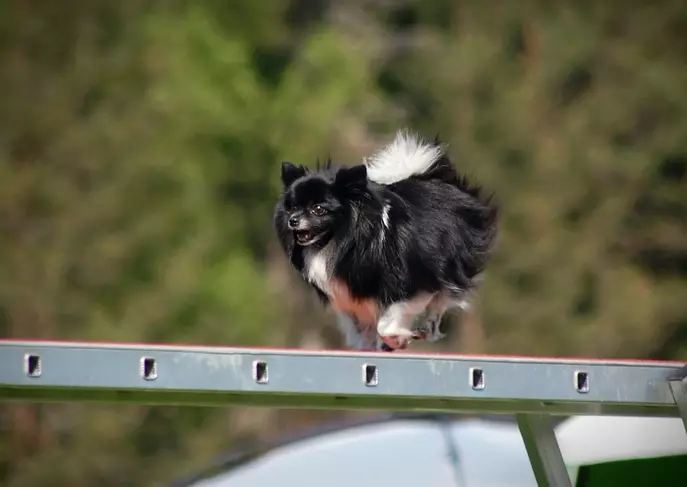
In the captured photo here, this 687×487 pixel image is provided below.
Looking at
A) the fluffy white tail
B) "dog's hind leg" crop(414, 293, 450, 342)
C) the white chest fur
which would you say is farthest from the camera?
the fluffy white tail

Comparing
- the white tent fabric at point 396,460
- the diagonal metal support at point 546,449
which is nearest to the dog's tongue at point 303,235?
the diagonal metal support at point 546,449

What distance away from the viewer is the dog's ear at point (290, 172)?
368 centimetres

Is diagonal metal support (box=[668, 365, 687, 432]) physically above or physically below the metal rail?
below

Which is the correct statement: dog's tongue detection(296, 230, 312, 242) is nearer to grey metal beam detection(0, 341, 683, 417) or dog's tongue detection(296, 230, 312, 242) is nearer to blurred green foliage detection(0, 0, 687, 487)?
grey metal beam detection(0, 341, 683, 417)

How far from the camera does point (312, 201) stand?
360cm

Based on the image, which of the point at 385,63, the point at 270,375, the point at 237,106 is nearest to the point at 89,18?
the point at 237,106

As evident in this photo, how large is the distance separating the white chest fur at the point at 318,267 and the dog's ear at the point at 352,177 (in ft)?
0.71

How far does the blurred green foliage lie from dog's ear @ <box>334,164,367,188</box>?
5.42 meters

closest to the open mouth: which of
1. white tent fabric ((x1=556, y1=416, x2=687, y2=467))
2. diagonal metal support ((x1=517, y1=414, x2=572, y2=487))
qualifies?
diagonal metal support ((x1=517, y1=414, x2=572, y2=487))

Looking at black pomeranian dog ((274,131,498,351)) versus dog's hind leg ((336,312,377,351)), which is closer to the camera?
black pomeranian dog ((274,131,498,351))

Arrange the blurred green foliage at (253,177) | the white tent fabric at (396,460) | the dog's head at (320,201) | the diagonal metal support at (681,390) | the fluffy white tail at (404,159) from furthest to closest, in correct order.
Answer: the blurred green foliage at (253,177)
the white tent fabric at (396,460)
the fluffy white tail at (404,159)
the dog's head at (320,201)
the diagonal metal support at (681,390)

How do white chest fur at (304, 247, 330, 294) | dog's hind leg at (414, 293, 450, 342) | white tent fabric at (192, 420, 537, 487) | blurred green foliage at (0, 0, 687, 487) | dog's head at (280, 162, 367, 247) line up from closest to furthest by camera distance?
dog's head at (280, 162, 367, 247) → white chest fur at (304, 247, 330, 294) → dog's hind leg at (414, 293, 450, 342) → white tent fabric at (192, 420, 537, 487) → blurred green foliage at (0, 0, 687, 487)

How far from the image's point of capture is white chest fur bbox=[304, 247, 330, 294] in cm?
369

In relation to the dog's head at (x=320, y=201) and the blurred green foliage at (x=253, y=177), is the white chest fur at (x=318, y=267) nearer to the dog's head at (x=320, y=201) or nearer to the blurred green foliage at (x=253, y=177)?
the dog's head at (x=320, y=201)
